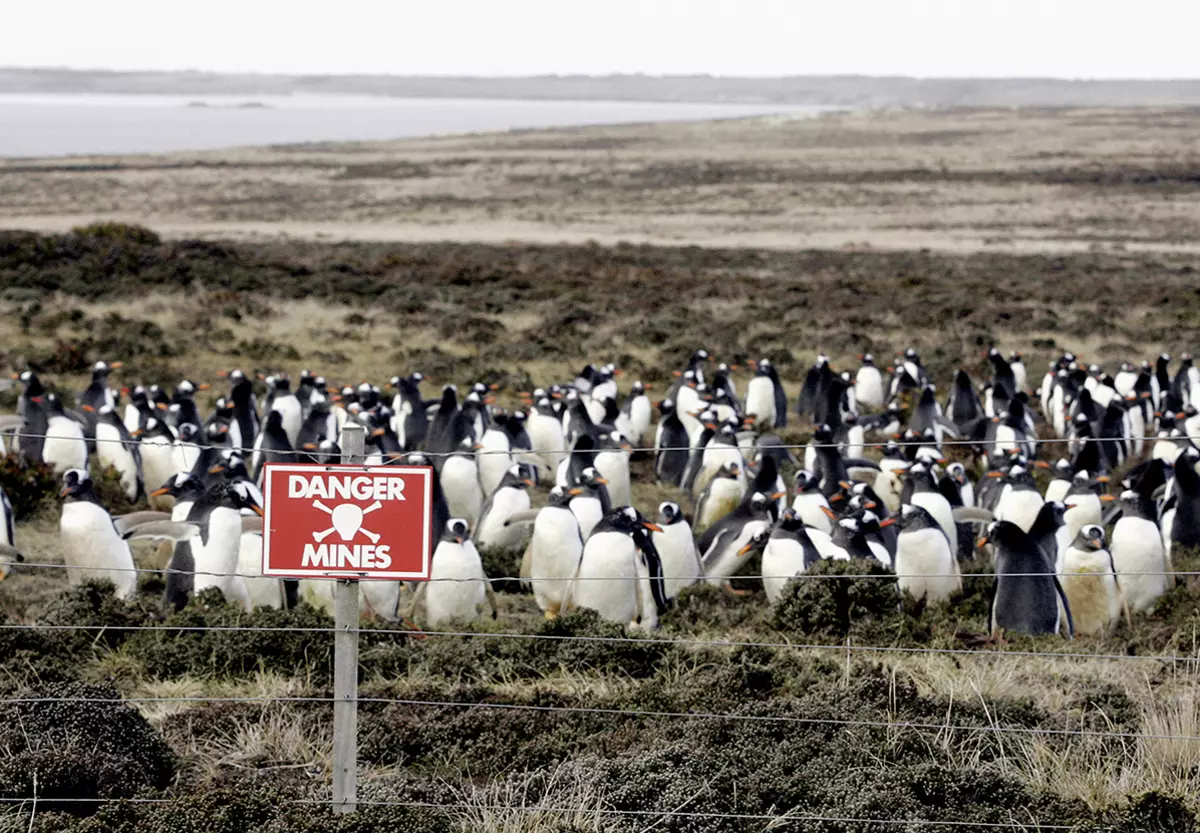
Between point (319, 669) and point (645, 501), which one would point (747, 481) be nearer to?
point (645, 501)

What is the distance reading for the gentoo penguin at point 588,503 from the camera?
9.75 metres

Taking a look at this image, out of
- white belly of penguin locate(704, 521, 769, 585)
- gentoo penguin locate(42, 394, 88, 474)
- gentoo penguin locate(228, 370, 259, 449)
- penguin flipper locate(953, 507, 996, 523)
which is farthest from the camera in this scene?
gentoo penguin locate(228, 370, 259, 449)

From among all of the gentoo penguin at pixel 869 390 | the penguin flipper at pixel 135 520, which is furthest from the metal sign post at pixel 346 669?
the gentoo penguin at pixel 869 390

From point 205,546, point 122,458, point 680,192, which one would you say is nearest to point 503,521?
point 205,546

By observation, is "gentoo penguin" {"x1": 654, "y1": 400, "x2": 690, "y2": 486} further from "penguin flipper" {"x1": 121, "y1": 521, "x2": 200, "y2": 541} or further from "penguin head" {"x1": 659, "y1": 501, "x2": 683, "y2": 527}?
"penguin flipper" {"x1": 121, "y1": 521, "x2": 200, "y2": 541}

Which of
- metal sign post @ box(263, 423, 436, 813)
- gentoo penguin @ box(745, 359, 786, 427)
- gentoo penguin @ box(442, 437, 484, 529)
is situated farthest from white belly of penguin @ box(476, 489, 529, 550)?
gentoo penguin @ box(745, 359, 786, 427)

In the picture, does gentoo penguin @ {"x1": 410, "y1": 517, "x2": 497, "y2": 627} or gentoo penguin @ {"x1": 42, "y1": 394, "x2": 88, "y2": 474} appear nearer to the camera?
gentoo penguin @ {"x1": 410, "y1": 517, "x2": 497, "y2": 627}

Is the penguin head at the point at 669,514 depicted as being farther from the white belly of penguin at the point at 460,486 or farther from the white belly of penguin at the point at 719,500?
the white belly of penguin at the point at 460,486

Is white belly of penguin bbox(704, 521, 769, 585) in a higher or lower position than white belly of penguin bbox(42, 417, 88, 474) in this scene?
A: lower

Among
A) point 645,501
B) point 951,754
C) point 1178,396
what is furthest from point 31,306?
point 951,754

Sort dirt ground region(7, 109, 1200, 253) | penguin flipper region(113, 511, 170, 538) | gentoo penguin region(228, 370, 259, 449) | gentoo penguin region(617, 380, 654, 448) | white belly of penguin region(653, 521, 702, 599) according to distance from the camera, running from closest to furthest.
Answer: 1. penguin flipper region(113, 511, 170, 538)
2. white belly of penguin region(653, 521, 702, 599)
3. gentoo penguin region(228, 370, 259, 449)
4. gentoo penguin region(617, 380, 654, 448)
5. dirt ground region(7, 109, 1200, 253)

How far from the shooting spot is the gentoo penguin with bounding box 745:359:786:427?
648 inches

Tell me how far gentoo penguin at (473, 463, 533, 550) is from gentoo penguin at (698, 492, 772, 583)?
4.88ft

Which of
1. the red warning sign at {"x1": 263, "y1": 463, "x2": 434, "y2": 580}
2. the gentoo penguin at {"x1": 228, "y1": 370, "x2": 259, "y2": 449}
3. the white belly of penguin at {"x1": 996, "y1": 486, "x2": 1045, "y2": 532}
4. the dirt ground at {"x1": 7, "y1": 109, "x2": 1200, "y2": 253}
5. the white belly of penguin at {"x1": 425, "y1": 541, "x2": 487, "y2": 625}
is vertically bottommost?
the white belly of penguin at {"x1": 425, "y1": 541, "x2": 487, "y2": 625}
